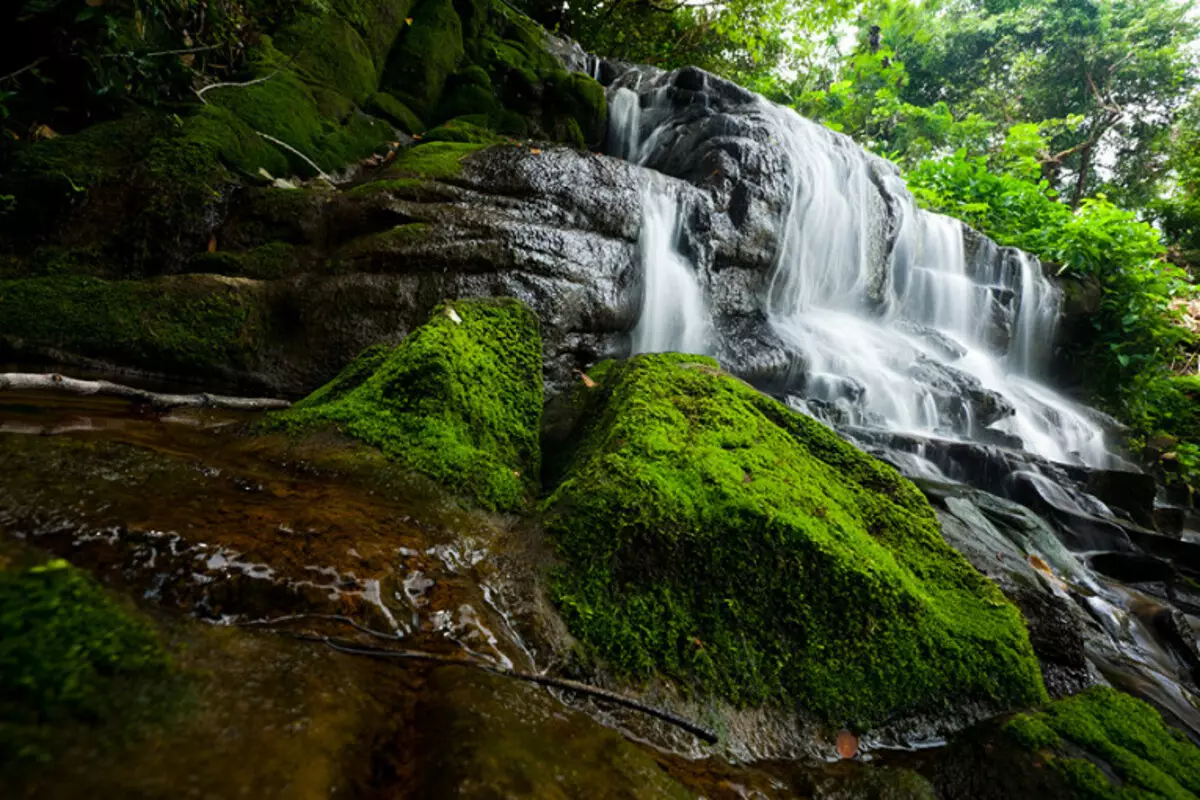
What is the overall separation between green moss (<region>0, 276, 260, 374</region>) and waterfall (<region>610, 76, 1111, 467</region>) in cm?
374

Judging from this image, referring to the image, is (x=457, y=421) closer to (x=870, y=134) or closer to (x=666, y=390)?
(x=666, y=390)

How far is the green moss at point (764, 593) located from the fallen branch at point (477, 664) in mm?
223

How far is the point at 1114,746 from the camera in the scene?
1.79 m

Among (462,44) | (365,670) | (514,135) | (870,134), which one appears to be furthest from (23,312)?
(870,134)

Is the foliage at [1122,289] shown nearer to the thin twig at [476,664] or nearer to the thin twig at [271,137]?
the thin twig at [476,664]

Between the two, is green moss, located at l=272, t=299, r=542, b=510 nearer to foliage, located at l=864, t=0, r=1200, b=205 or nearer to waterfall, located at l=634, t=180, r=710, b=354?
waterfall, located at l=634, t=180, r=710, b=354

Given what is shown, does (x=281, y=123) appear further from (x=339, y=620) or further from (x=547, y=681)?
(x=547, y=681)

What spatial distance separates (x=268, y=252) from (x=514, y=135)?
16.0 feet

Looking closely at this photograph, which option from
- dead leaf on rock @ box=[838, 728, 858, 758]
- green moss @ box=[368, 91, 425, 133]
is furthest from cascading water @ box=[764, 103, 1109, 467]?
green moss @ box=[368, 91, 425, 133]

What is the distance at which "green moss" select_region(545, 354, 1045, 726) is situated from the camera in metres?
1.72

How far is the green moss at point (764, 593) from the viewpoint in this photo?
1.72 m

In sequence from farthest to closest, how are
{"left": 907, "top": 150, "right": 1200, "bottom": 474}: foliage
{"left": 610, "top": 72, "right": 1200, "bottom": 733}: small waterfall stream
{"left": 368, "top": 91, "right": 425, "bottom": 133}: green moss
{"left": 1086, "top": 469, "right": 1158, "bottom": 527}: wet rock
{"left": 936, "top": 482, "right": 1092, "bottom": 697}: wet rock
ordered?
{"left": 907, "top": 150, "right": 1200, "bottom": 474}: foliage < {"left": 368, "top": 91, "right": 425, "bottom": 133}: green moss < {"left": 1086, "top": 469, "right": 1158, "bottom": 527}: wet rock < {"left": 610, "top": 72, "right": 1200, "bottom": 733}: small waterfall stream < {"left": 936, "top": 482, "right": 1092, "bottom": 697}: wet rock

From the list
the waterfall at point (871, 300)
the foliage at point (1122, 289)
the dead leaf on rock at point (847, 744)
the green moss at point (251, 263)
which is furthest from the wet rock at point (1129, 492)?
the green moss at point (251, 263)

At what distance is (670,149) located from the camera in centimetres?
869
